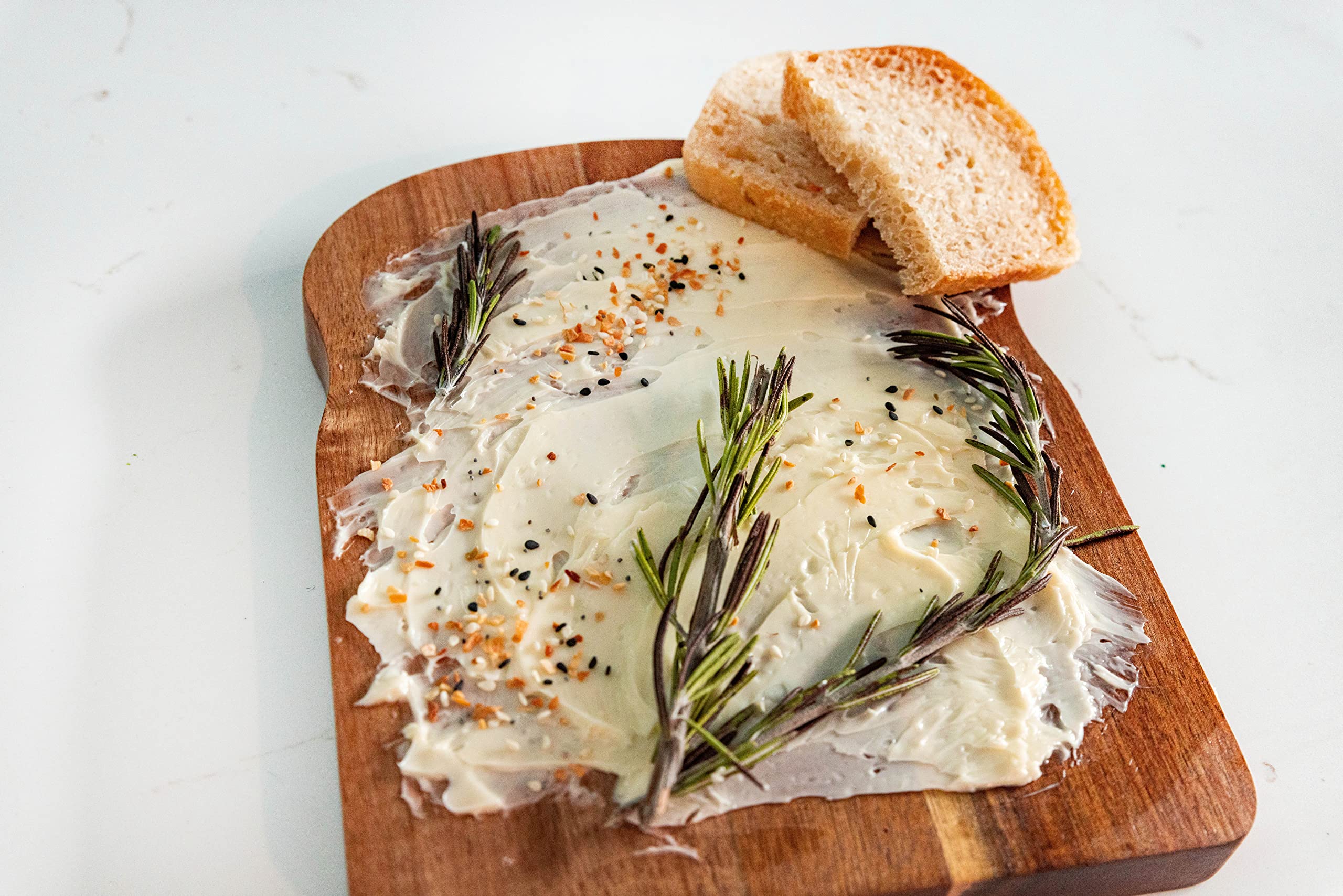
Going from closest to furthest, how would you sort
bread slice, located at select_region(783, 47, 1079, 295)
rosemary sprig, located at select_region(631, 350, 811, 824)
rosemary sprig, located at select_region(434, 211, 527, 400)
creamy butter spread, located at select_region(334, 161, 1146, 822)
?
rosemary sprig, located at select_region(631, 350, 811, 824)
creamy butter spread, located at select_region(334, 161, 1146, 822)
rosemary sprig, located at select_region(434, 211, 527, 400)
bread slice, located at select_region(783, 47, 1079, 295)

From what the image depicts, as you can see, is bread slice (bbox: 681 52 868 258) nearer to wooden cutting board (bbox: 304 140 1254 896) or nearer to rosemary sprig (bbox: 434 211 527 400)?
rosemary sprig (bbox: 434 211 527 400)

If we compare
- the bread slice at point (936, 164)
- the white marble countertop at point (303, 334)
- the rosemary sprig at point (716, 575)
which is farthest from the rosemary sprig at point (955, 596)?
the white marble countertop at point (303, 334)

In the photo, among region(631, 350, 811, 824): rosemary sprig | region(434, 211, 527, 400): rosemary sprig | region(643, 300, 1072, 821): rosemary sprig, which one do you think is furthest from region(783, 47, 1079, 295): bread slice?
region(434, 211, 527, 400): rosemary sprig

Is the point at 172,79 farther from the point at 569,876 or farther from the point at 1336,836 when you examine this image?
the point at 1336,836

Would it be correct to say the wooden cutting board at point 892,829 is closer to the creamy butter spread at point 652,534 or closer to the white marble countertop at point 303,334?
the creamy butter spread at point 652,534

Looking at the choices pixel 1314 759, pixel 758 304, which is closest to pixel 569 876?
pixel 758 304

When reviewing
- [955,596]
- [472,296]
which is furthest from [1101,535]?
[472,296]
